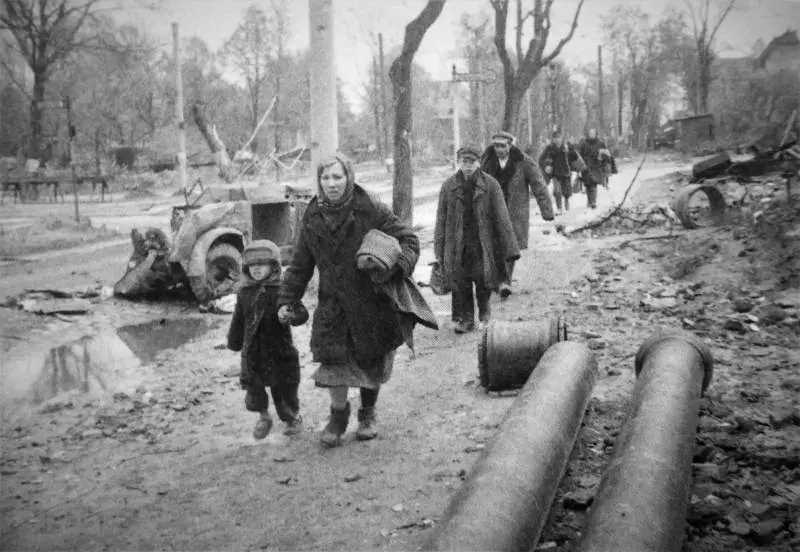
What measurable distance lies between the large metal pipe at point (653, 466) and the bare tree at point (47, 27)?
215 inches

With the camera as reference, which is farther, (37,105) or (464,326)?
(37,105)

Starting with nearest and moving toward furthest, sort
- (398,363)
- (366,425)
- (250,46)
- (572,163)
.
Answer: (366,425), (398,363), (572,163), (250,46)

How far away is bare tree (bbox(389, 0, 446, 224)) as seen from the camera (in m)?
11.1

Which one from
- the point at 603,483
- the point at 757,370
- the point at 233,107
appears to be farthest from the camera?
the point at 233,107

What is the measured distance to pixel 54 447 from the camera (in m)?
4.97

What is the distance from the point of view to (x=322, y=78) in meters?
7.50

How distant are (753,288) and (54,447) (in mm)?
7123

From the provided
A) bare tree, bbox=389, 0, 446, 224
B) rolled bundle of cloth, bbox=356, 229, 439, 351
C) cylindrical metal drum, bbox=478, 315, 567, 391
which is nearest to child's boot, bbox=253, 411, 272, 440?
rolled bundle of cloth, bbox=356, 229, 439, 351

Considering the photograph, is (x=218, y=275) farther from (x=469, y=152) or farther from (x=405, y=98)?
(x=469, y=152)

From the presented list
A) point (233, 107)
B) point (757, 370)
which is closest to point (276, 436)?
point (757, 370)

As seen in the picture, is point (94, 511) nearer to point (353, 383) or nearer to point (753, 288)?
point (353, 383)

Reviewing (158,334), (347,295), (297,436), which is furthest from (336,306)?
(158,334)

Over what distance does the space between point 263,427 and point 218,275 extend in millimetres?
5267

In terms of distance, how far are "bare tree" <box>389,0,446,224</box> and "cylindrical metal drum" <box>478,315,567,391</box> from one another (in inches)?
243
